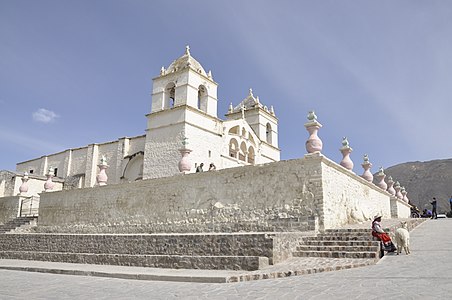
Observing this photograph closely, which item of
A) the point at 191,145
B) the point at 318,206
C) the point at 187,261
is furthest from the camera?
the point at 191,145

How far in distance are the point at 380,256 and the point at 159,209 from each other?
8592 mm

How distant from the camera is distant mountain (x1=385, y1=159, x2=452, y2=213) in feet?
136

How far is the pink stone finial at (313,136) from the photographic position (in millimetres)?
10656

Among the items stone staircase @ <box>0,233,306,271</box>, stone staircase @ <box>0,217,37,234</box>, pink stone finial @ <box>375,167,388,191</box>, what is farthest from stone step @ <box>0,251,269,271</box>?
pink stone finial @ <box>375,167,388,191</box>

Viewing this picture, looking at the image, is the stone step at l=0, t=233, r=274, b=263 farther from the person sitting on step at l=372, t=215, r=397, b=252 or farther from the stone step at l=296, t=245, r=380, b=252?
the person sitting on step at l=372, t=215, r=397, b=252

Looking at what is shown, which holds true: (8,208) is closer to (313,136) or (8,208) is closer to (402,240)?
(313,136)

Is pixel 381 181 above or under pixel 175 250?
above

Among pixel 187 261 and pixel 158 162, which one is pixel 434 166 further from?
pixel 187 261

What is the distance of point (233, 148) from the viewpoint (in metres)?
26.9

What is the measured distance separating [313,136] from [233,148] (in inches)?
640

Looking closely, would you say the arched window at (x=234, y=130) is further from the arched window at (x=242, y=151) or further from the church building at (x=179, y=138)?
the arched window at (x=242, y=151)

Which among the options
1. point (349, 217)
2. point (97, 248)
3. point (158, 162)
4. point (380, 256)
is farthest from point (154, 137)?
point (380, 256)

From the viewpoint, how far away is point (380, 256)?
25.8 ft

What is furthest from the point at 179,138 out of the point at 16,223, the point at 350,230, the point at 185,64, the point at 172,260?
the point at 350,230
